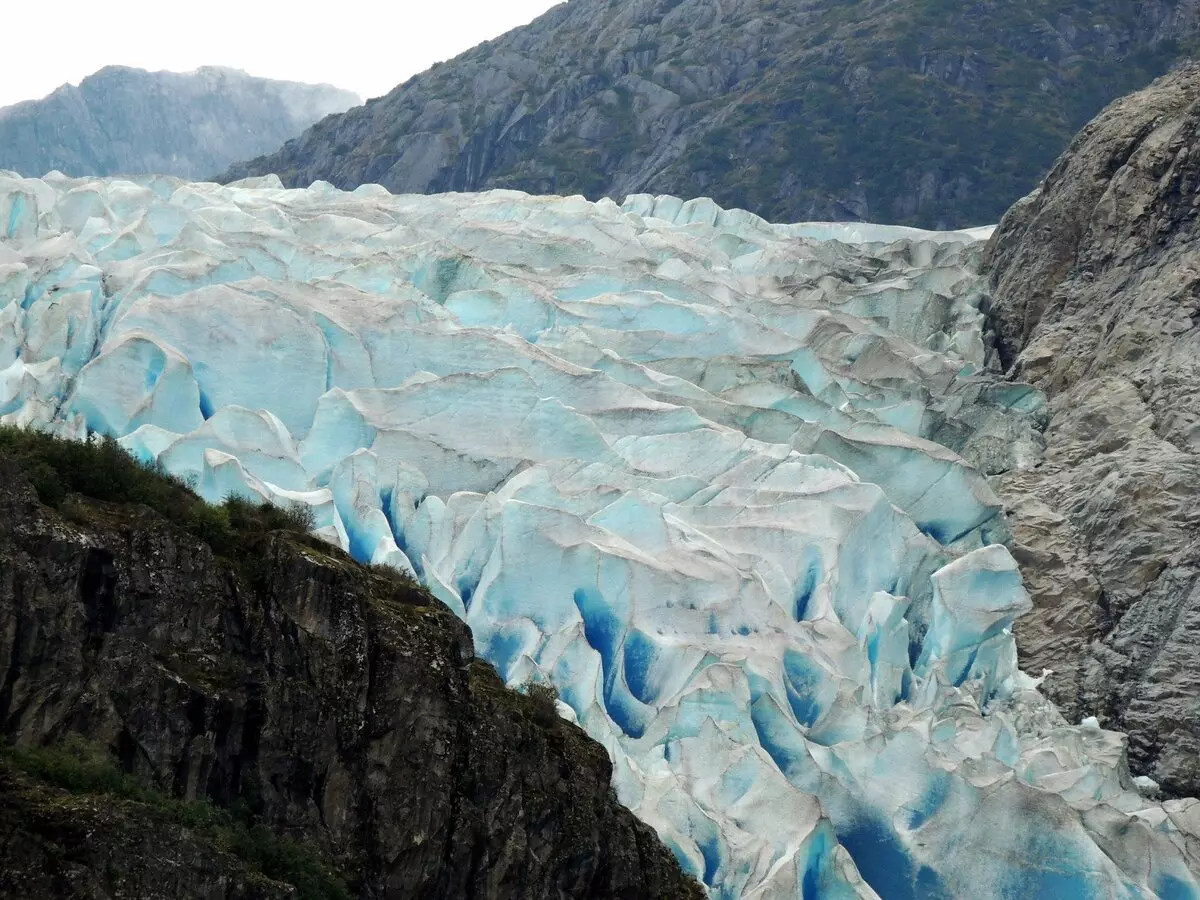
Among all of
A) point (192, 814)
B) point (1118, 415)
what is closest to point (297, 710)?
point (192, 814)

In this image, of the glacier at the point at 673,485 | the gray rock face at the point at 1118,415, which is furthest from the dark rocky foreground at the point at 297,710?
the gray rock face at the point at 1118,415

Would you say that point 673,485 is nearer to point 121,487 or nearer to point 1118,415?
point 1118,415

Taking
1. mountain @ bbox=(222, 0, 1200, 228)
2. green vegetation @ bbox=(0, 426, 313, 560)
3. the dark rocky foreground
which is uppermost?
green vegetation @ bbox=(0, 426, 313, 560)

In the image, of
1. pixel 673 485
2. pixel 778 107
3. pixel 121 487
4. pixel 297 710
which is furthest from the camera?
pixel 778 107

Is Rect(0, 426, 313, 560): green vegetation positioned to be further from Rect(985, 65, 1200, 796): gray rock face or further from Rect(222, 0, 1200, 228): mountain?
Rect(222, 0, 1200, 228): mountain

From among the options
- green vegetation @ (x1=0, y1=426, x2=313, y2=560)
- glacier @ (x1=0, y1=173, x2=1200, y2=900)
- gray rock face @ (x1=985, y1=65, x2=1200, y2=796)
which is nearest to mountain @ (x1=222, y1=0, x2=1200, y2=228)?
gray rock face @ (x1=985, y1=65, x2=1200, y2=796)

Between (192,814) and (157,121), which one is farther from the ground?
(192,814)

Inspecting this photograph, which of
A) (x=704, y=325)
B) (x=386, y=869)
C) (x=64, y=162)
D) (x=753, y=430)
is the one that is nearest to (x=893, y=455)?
(x=753, y=430)

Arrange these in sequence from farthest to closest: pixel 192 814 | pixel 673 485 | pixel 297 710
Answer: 1. pixel 673 485
2. pixel 297 710
3. pixel 192 814

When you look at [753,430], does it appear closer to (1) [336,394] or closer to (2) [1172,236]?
(1) [336,394]
